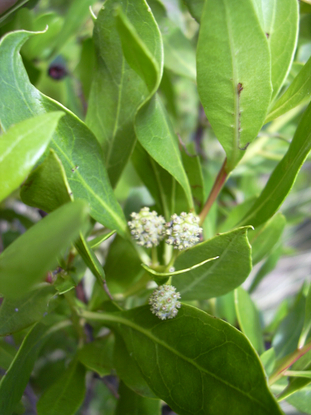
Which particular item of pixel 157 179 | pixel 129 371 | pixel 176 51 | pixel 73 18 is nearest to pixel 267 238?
pixel 157 179

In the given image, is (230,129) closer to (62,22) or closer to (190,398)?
(190,398)

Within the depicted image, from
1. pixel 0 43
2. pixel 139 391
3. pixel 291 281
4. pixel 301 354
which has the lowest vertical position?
pixel 291 281

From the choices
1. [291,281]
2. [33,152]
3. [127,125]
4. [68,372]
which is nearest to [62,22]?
[127,125]

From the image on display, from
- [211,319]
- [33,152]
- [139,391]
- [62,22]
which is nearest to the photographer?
[33,152]

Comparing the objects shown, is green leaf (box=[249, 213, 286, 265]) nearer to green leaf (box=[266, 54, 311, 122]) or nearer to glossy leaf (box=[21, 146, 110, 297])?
green leaf (box=[266, 54, 311, 122])

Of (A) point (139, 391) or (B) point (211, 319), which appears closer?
(B) point (211, 319)

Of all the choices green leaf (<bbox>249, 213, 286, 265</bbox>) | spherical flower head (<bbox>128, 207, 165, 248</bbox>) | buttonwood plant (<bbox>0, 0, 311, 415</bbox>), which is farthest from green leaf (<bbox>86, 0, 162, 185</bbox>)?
green leaf (<bbox>249, 213, 286, 265</bbox>)
